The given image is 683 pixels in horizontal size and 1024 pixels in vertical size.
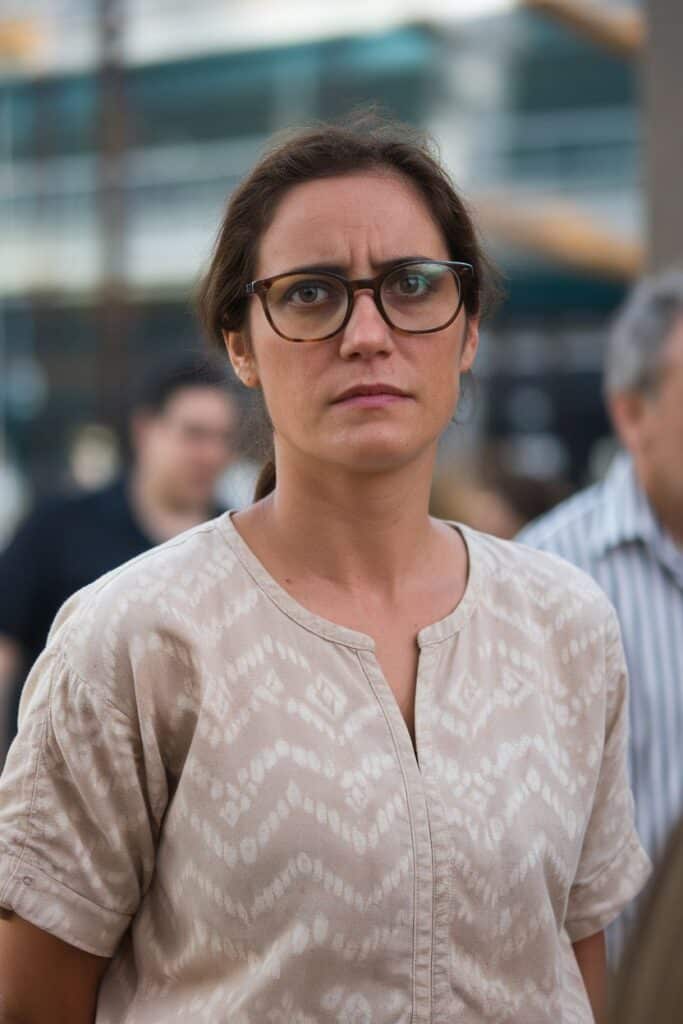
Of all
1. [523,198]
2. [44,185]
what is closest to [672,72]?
[523,198]

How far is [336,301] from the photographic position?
174cm

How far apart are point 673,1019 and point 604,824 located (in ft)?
3.27

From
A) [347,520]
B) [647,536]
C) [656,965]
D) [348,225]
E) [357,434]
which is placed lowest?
[647,536]

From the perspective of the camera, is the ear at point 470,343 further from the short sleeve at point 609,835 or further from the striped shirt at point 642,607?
the striped shirt at point 642,607

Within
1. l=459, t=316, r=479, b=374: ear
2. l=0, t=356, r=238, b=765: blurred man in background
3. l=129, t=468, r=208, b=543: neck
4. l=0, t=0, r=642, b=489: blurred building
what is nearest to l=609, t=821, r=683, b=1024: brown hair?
l=459, t=316, r=479, b=374: ear

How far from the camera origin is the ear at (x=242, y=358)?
188cm

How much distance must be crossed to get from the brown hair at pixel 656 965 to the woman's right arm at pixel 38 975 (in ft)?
2.71

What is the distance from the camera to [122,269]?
35.6 ft

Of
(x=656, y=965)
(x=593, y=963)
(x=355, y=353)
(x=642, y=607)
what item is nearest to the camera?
(x=656, y=965)

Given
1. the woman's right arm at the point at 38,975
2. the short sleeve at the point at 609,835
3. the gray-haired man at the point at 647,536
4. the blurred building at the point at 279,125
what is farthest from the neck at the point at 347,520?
the blurred building at the point at 279,125

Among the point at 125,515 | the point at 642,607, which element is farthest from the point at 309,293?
the point at 125,515

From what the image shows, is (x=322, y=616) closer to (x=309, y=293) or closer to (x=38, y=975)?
(x=309, y=293)

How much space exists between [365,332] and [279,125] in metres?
8.85

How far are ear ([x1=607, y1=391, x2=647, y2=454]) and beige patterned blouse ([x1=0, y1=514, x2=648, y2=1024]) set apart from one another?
1.44m
